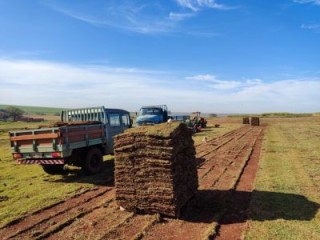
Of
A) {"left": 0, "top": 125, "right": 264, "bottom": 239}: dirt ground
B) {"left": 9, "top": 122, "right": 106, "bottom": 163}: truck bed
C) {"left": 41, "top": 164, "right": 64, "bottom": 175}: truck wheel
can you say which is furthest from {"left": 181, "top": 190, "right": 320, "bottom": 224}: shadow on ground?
{"left": 41, "top": 164, "right": 64, "bottom": 175}: truck wheel

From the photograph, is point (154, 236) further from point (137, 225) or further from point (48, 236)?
point (48, 236)

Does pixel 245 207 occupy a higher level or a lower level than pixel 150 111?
lower

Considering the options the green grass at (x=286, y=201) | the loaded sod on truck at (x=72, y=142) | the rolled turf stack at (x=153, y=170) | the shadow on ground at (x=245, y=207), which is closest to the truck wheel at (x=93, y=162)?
the loaded sod on truck at (x=72, y=142)

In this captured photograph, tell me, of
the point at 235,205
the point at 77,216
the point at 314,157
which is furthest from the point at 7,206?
the point at 314,157

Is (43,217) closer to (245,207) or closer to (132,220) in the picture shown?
(132,220)

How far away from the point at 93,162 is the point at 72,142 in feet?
6.50

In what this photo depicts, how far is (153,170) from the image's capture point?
8.54 m

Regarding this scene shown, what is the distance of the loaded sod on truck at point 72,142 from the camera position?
489 inches

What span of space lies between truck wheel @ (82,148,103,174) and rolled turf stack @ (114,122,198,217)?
201 inches

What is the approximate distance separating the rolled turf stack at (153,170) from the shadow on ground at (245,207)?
1.69ft

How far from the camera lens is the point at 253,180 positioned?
12219mm

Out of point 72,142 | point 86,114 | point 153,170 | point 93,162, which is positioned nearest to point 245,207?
point 153,170

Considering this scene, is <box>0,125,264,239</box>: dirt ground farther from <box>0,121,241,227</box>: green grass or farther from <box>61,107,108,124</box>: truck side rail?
<box>61,107,108,124</box>: truck side rail

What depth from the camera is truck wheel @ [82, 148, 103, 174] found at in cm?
1384
